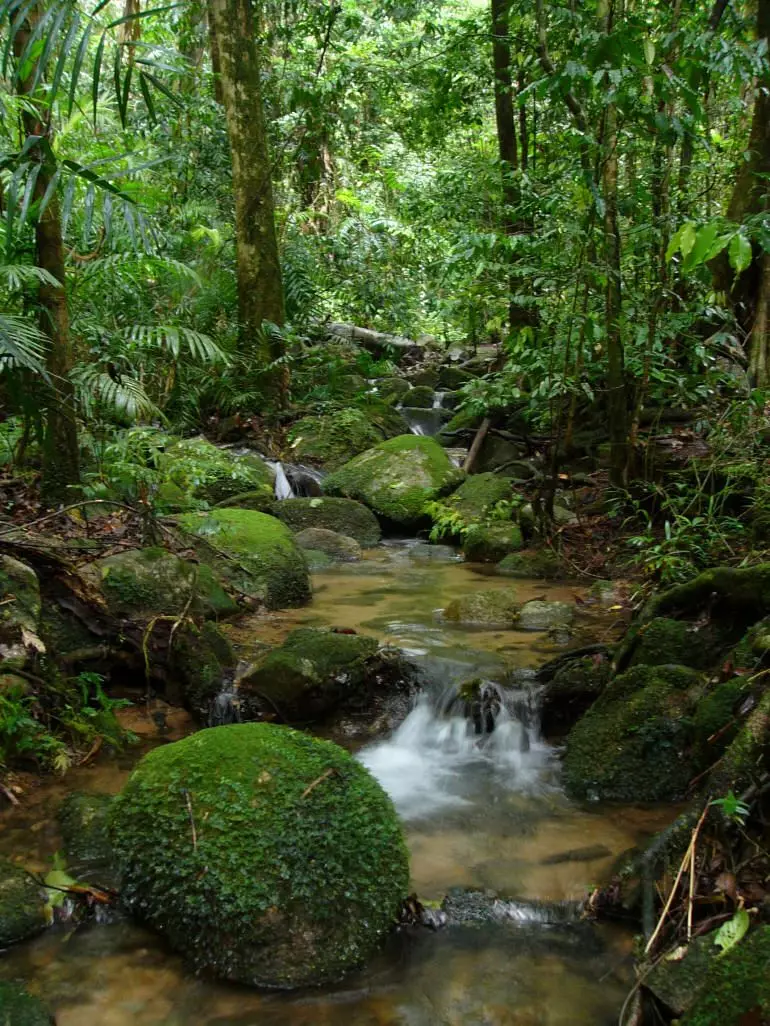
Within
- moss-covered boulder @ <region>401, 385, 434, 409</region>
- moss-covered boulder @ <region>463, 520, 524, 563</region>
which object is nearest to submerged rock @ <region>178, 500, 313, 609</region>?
moss-covered boulder @ <region>463, 520, 524, 563</region>

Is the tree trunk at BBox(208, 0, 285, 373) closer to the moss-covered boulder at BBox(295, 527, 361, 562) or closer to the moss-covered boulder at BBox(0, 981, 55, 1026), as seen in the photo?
the moss-covered boulder at BBox(295, 527, 361, 562)

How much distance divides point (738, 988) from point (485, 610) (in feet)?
13.3

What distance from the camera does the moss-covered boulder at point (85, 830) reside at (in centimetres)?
319

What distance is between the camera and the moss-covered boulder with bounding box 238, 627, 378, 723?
173 inches

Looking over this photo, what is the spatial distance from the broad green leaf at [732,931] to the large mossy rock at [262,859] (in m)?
1.09

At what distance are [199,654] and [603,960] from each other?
2545 mm

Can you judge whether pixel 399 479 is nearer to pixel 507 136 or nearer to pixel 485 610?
pixel 485 610

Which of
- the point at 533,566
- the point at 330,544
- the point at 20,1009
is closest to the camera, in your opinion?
the point at 20,1009

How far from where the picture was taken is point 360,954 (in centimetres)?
273

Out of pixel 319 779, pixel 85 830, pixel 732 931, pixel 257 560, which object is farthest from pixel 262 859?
pixel 257 560

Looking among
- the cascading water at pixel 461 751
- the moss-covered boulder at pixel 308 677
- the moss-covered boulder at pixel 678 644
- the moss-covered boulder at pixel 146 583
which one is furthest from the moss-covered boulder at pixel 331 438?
the moss-covered boulder at pixel 678 644

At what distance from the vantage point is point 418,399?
1334 cm

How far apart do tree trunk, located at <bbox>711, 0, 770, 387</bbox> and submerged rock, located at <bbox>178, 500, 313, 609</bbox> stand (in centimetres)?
414

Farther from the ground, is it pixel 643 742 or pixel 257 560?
pixel 257 560
